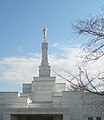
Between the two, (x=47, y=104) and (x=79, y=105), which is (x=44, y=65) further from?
(x=79, y=105)

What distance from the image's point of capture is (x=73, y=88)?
7559 mm

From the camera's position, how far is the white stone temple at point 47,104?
3209 centimetres

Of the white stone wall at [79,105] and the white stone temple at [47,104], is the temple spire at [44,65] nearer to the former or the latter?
the white stone temple at [47,104]

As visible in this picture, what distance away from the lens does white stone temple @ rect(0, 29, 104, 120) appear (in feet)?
105

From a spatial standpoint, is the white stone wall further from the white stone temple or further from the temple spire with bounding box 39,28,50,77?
the temple spire with bounding box 39,28,50,77

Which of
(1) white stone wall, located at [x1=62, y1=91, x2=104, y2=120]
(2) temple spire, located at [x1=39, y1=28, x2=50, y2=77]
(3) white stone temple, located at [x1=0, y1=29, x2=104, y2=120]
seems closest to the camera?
(3) white stone temple, located at [x1=0, y1=29, x2=104, y2=120]

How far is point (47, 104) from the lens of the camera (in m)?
36.7

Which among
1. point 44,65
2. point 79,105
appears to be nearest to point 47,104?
point 79,105

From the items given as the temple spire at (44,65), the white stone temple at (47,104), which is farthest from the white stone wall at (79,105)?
the temple spire at (44,65)

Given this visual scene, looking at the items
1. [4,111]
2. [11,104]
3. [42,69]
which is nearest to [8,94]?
[11,104]

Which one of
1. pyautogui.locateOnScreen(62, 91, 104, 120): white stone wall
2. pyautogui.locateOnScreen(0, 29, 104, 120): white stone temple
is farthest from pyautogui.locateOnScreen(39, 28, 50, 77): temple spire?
pyautogui.locateOnScreen(62, 91, 104, 120): white stone wall

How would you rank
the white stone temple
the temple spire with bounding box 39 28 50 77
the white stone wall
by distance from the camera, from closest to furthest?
the white stone temple < the white stone wall < the temple spire with bounding box 39 28 50 77

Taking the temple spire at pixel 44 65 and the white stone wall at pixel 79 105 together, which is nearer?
the white stone wall at pixel 79 105

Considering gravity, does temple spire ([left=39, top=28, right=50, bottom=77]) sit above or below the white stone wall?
above
